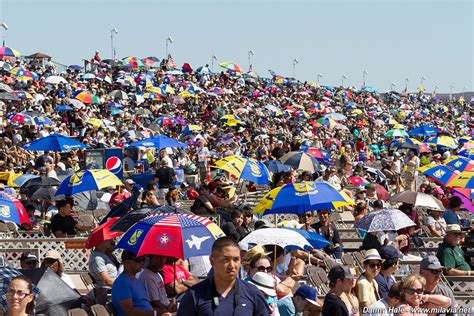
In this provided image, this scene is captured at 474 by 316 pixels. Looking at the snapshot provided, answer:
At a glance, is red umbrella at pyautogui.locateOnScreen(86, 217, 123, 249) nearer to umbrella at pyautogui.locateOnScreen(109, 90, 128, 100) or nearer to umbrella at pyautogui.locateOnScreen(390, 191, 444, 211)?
umbrella at pyautogui.locateOnScreen(390, 191, 444, 211)

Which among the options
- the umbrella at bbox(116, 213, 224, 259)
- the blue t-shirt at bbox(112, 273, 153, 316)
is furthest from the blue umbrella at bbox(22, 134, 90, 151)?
the blue t-shirt at bbox(112, 273, 153, 316)

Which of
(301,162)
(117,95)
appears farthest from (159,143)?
(117,95)

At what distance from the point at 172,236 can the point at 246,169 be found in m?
9.44

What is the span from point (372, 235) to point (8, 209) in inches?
180

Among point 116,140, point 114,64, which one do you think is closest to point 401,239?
point 116,140

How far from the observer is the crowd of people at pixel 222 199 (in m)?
8.00

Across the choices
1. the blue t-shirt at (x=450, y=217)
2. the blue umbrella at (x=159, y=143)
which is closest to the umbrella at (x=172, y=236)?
the blue t-shirt at (x=450, y=217)

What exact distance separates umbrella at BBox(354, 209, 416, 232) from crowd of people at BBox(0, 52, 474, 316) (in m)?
0.14

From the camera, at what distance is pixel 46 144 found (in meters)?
20.8

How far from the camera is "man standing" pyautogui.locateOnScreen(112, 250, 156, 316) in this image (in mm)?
8086

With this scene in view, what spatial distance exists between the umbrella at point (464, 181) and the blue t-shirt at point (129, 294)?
34.1 feet

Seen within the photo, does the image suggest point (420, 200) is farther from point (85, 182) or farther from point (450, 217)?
point (85, 182)

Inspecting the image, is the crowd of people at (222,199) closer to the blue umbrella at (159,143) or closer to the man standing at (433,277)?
the man standing at (433,277)

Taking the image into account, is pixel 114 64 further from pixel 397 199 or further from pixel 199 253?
pixel 199 253
